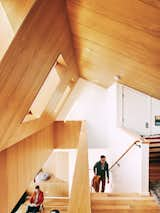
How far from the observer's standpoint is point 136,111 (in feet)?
22.6

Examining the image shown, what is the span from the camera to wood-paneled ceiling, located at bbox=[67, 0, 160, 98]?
6.99ft

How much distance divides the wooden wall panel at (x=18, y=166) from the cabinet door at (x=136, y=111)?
2.71 metres

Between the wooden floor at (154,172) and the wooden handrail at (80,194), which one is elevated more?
the wooden handrail at (80,194)

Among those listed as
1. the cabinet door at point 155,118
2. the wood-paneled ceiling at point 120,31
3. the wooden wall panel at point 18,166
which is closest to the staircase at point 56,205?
the wooden wall panel at point 18,166

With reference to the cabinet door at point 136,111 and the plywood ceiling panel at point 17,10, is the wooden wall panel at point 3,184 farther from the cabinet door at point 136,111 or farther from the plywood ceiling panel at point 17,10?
the cabinet door at point 136,111

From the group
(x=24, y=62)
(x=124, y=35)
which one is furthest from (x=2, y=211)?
(x=124, y=35)

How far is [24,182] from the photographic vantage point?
452cm

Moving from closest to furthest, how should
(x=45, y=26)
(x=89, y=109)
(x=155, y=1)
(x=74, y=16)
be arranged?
(x=155, y=1), (x=45, y=26), (x=74, y=16), (x=89, y=109)

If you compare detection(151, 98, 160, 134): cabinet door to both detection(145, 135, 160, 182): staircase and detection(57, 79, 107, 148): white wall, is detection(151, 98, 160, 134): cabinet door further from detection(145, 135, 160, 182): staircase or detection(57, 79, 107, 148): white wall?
detection(57, 79, 107, 148): white wall

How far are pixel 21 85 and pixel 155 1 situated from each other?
1.57 m

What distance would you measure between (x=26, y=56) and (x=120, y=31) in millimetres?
1311

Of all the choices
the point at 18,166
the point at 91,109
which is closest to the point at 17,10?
the point at 18,166

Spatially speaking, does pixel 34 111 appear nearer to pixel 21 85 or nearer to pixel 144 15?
pixel 21 85

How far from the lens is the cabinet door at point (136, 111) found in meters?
6.84
